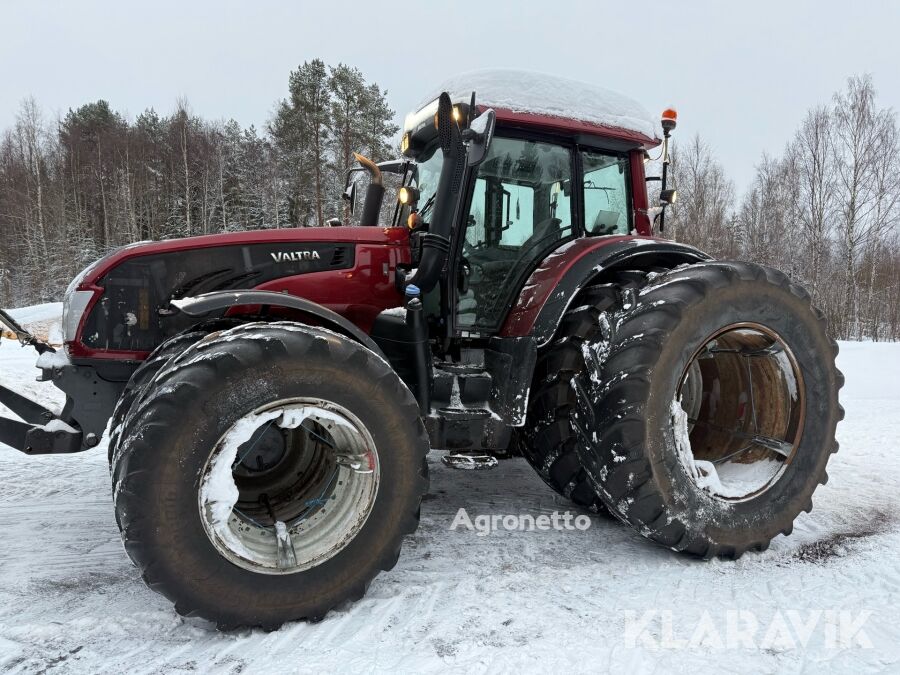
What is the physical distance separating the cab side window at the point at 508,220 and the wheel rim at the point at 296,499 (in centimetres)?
116

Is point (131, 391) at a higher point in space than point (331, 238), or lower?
lower

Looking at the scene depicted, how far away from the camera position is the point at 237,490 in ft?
6.79

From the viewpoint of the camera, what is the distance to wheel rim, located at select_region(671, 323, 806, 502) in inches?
104

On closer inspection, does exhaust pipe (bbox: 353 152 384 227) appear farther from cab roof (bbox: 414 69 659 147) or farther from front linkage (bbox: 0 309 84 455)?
front linkage (bbox: 0 309 84 455)

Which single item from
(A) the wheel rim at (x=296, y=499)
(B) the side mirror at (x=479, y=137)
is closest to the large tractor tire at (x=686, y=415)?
(B) the side mirror at (x=479, y=137)

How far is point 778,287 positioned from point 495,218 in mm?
1469

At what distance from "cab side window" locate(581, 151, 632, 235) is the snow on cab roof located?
0.69 ft

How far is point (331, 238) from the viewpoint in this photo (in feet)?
9.64

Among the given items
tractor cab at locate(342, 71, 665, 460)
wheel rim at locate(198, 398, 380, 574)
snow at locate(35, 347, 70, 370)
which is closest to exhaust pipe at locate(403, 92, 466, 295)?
tractor cab at locate(342, 71, 665, 460)

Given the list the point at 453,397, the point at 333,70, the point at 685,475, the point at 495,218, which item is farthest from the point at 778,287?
the point at 333,70

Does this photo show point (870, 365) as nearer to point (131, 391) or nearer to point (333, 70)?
point (131, 391)

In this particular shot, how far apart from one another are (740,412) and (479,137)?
6.89 ft
